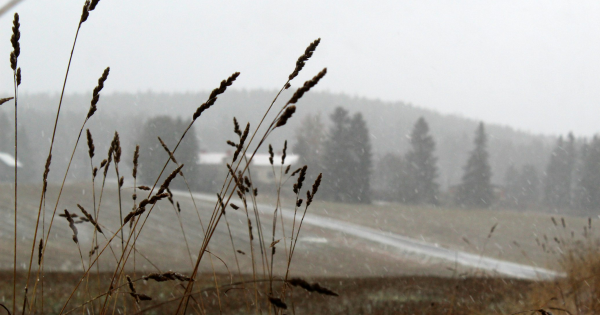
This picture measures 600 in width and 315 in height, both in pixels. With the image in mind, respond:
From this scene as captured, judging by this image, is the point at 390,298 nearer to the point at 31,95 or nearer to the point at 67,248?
the point at 67,248

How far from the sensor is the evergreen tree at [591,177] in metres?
44.0

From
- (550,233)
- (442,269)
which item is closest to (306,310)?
(442,269)

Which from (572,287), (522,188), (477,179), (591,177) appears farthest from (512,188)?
(572,287)

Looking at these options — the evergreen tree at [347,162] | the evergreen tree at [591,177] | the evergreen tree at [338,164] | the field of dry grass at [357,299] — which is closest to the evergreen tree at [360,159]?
the evergreen tree at [347,162]

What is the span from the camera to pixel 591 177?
44.1m

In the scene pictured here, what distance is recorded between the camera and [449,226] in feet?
91.2

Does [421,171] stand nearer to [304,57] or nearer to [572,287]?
[572,287]

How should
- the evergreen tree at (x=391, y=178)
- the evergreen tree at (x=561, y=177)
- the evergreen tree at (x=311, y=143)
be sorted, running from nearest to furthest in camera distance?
the evergreen tree at (x=311, y=143) < the evergreen tree at (x=391, y=178) < the evergreen tree at (x=561, y=177)

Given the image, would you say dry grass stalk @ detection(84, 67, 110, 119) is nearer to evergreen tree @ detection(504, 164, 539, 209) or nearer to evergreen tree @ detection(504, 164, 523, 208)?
evergreen tree @ detection(504, 164, 539, 209)

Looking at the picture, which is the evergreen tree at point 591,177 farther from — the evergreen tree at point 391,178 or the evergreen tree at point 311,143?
the evergreen tree at point 311,143

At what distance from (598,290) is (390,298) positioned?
2.60 metres

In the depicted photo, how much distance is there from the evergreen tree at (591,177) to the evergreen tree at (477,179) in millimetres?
8360

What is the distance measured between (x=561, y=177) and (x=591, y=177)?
144 inches

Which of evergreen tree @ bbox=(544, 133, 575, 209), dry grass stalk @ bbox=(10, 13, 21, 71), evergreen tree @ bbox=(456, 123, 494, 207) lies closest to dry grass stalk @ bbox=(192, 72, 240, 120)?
dry grass stalk @ bbox=(10, 13, 21, 71)
